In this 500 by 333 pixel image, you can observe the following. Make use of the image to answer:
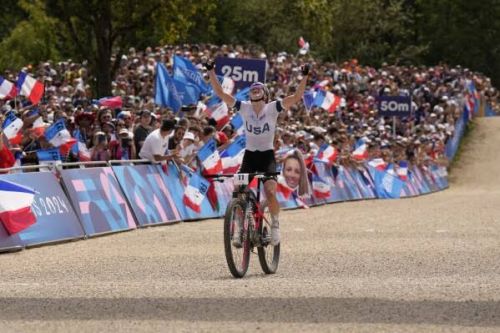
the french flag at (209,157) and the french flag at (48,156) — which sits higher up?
the french flag at (48,156)

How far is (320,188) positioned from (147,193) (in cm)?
1069

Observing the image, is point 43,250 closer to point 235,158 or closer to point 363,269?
point 363,269

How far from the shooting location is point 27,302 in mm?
11320

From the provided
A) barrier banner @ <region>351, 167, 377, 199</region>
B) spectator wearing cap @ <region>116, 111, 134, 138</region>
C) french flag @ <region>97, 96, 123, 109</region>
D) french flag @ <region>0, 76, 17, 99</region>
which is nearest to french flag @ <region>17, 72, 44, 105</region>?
french flag @ <region>0, 76, 17, 99</region>

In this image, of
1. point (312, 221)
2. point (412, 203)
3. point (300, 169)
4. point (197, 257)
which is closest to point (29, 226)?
point (197, 257)

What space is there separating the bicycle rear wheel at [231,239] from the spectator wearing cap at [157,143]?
29.3ft

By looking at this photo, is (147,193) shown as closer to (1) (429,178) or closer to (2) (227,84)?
(2) (227,84)

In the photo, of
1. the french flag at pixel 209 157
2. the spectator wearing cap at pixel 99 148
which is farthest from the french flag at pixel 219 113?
the spectator wearing cap at pixel 99 148

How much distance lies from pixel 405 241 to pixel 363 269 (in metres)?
4.73

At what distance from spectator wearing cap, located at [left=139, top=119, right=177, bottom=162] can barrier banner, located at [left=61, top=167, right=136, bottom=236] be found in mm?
1561

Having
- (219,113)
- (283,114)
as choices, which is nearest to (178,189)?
(219,113)

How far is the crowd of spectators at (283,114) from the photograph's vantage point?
22891 mm

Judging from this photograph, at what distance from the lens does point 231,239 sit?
44.2 ft

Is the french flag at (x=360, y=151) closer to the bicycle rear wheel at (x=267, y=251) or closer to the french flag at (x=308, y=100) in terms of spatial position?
the french flag at (x=308, y=100)
